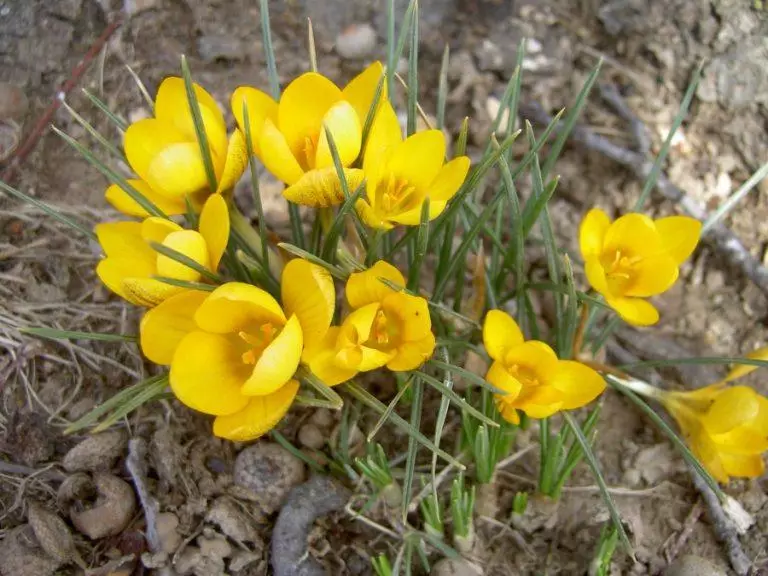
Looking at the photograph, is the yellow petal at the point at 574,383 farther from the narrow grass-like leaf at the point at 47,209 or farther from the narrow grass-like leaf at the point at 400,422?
the narrow grass-like leaf at the point at 47,209

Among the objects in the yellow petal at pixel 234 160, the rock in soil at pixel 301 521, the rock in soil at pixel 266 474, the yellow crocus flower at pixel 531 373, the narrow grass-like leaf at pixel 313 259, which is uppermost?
the yellow petal at pixel 234 160

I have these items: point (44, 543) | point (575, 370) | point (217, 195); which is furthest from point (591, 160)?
point (44, 543)

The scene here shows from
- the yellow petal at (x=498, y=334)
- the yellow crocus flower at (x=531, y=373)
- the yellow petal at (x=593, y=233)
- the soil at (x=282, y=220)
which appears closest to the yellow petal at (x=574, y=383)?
the yellow crocus flower at (x=531, y=373)

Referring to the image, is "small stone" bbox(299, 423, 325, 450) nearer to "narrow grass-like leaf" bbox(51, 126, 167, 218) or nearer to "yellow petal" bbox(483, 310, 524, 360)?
"yellow petal" bbox(483, 310, 524, 360)

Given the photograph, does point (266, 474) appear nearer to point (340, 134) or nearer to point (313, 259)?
point (313, 259)

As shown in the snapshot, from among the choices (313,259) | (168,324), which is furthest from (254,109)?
(168,324)

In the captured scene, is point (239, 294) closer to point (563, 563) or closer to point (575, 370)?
point (575, 370)
